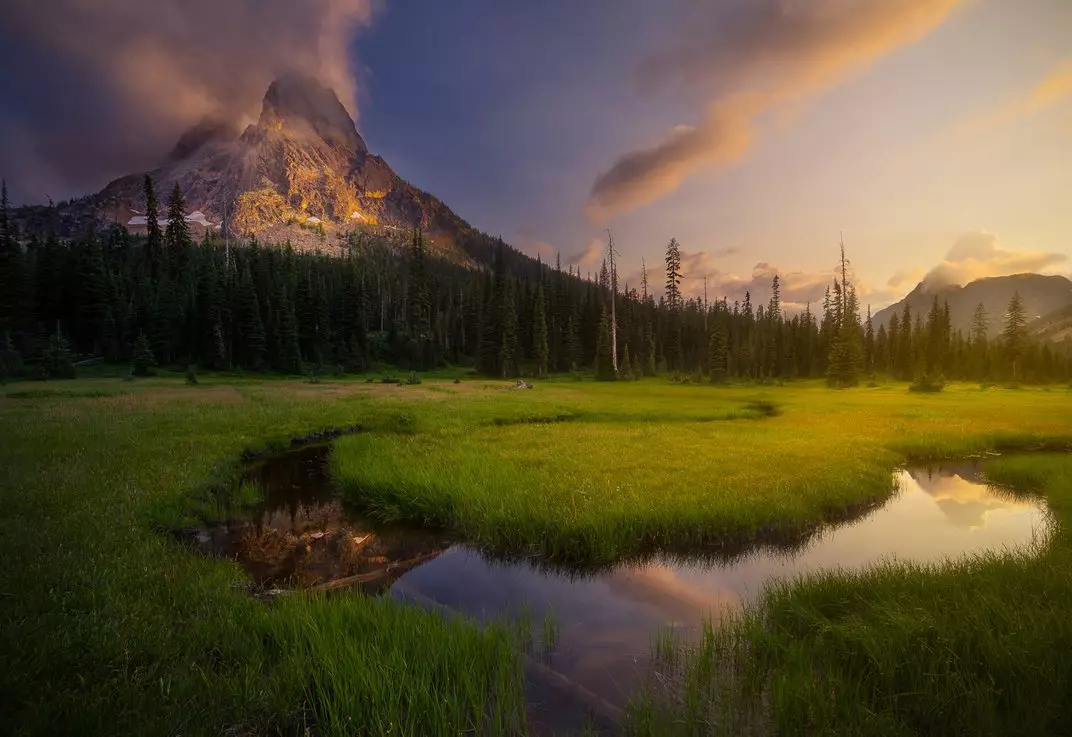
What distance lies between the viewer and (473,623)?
7293 mm

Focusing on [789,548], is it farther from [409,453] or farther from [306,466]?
[306,466]

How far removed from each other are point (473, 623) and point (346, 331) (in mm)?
87916

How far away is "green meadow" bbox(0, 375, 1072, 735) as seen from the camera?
4930 mm

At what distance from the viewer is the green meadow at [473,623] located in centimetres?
493

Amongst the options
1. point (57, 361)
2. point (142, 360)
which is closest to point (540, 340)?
point (142, 360)

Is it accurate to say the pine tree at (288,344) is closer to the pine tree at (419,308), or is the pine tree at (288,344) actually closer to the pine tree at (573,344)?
the pine tree at (419,308)

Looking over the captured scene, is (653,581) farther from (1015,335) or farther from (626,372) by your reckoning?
(626,372)

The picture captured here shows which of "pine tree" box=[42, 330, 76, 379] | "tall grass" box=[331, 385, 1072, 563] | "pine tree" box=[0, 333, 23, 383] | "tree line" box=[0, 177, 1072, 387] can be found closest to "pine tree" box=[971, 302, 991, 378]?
"tree line" box=[0, 177, 1072, 387]

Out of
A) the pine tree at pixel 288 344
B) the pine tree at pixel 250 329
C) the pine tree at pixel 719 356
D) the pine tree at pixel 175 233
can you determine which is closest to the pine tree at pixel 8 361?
the pine tree at pixel 250 329

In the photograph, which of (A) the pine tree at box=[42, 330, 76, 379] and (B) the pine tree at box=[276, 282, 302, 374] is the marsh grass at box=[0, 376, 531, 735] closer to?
(A) the pine tree at box=[42, 330, 76, 379]

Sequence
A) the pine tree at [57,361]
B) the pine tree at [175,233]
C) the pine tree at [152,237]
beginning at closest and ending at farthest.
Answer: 1. the pine tree at [57,361]
2. the pine tree at [152,237]
3. the pine tree at [175,233]

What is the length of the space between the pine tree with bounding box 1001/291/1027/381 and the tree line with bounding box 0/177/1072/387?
22cm

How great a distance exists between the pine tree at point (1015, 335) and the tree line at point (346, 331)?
0.22 m

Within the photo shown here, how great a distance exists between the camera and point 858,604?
298 inches
